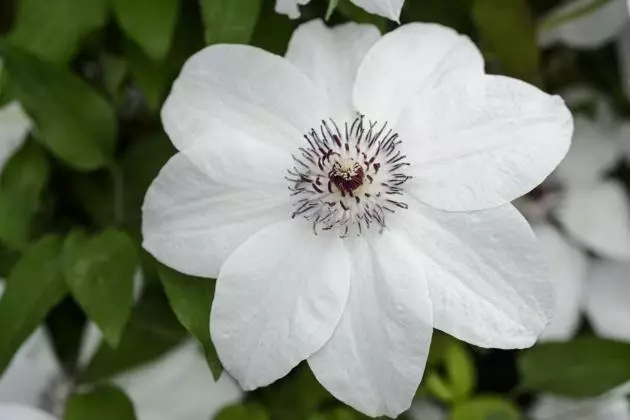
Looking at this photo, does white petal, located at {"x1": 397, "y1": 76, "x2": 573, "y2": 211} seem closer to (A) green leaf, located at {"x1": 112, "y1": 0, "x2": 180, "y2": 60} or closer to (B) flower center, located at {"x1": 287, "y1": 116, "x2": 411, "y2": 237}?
(B) flower center, located at {"x1": 287, "y1": 116, "x2": 411, "y2": 237}

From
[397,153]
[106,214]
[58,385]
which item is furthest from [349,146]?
[58,385]

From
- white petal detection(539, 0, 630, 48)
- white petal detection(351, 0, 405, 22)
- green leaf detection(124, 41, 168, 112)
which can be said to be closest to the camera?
white petal detection(351, 0, 405, 22)

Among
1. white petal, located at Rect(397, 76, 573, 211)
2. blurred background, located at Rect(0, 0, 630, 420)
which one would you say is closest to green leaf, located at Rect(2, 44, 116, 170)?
blurred background, located at Rect(0, 0, 630, 420)

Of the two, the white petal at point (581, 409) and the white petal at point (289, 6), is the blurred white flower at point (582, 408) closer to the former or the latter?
the white petal at point (581, 409)

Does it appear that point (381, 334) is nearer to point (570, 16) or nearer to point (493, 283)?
point (493, 283)

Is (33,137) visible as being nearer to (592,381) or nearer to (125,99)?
(125,99)

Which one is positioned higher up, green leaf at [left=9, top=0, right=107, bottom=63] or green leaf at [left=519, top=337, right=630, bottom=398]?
green leaf at [left=9, top=0, right=107, bottom=63]

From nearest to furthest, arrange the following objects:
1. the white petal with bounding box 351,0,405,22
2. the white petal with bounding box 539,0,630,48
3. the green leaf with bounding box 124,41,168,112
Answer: the white petal with bounding box 351,0,405,22, the green leaf with bounding box 124,41,168,112, the white petal with bounding box 539,0,630,48

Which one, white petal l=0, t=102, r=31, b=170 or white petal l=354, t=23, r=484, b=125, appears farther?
white petal l=0, t=102, r=31, b=170
